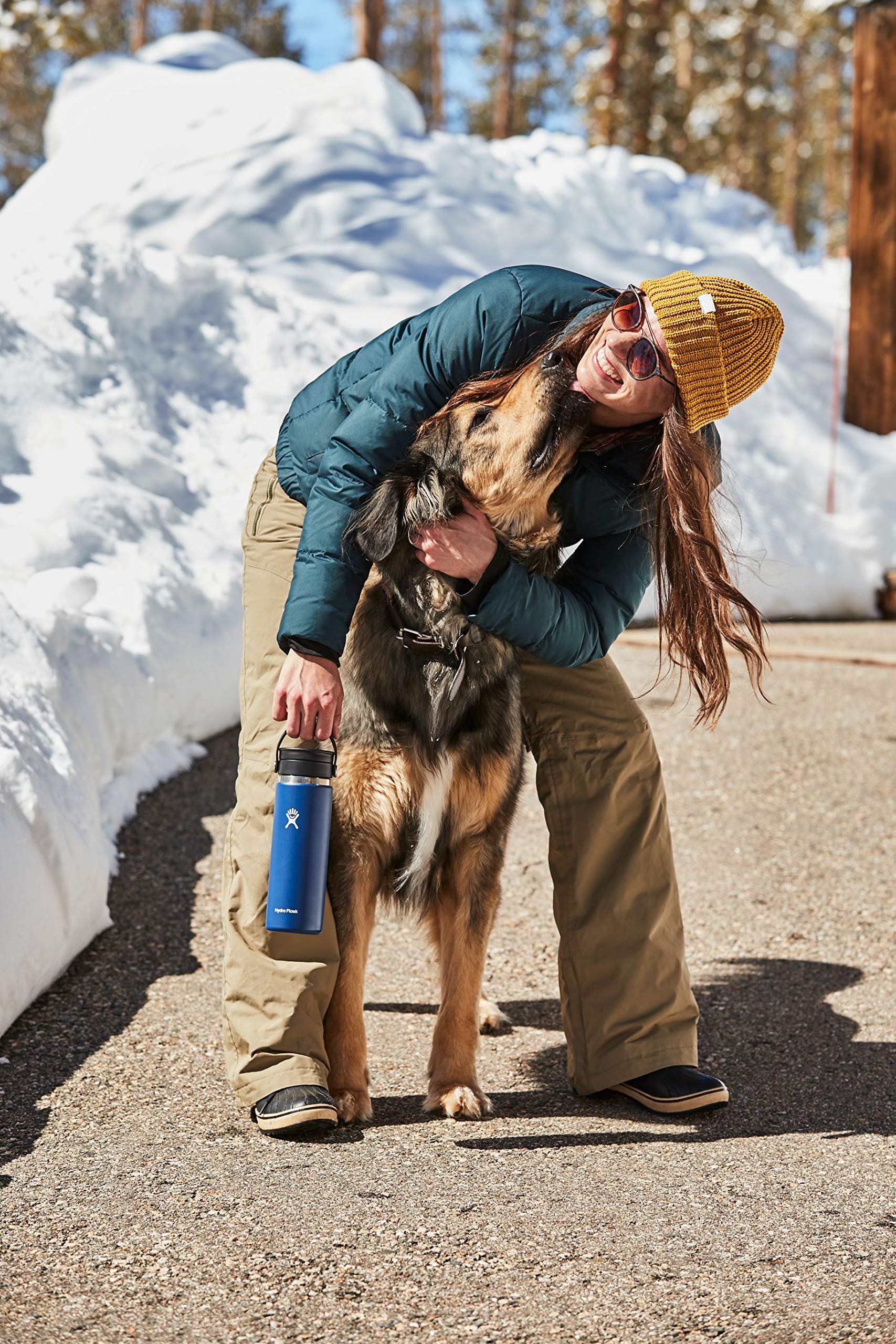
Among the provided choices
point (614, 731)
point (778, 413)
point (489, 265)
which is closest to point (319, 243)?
point (489, 265)

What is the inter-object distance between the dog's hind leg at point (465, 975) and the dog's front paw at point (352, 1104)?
0.16 metres

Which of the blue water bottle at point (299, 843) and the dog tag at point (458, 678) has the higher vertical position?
the dog tag at point (458, 678)

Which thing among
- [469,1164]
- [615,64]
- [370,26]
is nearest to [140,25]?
[615,64]

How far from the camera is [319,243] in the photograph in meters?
12.2

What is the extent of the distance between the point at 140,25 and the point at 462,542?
24539 millimetres

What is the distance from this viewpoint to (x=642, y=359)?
8.27 feet

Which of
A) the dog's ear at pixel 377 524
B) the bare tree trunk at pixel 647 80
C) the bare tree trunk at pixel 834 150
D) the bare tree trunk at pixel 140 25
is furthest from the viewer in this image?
the bare tree trunk at pixel 834 150

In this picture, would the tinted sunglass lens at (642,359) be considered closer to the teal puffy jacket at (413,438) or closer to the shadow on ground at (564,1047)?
the teal puffy jacket at (413,438)

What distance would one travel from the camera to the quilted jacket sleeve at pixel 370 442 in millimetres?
2596

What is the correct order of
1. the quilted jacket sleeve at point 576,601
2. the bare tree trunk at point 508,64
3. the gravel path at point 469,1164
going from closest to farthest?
the gravel path at point 469,1164 → the quilted jacket sleeve at point 576,601 → the bare tree trunk at point 508,64

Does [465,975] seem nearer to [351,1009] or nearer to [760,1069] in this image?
[351,1009]

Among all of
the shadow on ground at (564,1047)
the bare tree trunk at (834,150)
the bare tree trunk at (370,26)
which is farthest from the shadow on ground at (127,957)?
the bare tree trunk at (834,150)

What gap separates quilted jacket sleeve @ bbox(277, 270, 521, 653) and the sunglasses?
0.25 metres

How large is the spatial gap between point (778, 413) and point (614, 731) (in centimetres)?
875
